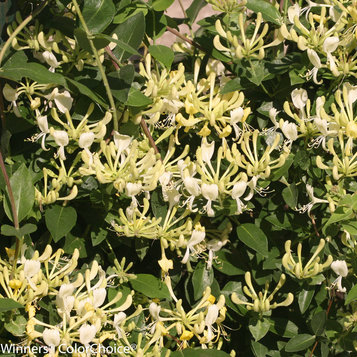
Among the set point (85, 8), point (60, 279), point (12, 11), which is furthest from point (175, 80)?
point (60, 279)

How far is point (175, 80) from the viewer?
1.21 meters

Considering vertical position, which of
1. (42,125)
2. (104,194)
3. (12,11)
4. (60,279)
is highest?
(12,11)

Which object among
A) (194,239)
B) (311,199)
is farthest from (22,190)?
(311,199)

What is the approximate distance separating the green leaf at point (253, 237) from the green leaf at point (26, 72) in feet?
1.40

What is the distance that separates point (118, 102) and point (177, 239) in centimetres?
26

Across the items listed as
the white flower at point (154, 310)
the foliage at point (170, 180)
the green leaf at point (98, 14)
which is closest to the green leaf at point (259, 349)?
the foliage at point (170, 180)

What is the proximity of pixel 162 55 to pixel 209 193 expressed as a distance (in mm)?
287

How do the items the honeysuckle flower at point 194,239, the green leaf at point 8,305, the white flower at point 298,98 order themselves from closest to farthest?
the green leaf at point 8,305 → the honeysuckle flower at point 194,239 → the white flower at point 298,98

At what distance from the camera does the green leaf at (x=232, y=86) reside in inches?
49.1

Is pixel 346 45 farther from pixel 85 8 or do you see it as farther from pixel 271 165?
pixel 85 8

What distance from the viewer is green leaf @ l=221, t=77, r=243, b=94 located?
1248 millimetres

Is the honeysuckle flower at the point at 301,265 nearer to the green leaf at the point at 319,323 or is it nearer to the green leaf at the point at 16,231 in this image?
the green leaf at the point at 319,323

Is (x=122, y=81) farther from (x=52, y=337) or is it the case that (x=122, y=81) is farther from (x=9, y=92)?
(x=52, y=337)

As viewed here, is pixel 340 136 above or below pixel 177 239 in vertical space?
above
